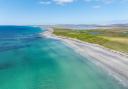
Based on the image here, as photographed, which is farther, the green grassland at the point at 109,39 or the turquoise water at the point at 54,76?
the green grassland at the point at 109,39

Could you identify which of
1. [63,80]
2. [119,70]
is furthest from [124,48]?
[63,80]

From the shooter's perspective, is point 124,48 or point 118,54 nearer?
point 118,54

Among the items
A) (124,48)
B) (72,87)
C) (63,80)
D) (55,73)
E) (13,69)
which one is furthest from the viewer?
(124,48)

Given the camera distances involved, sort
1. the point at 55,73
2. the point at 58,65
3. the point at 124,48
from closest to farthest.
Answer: the point at 55,73 < the point at 58,65 < the point at 124,48

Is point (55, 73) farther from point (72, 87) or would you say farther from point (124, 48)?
point (124, 48)

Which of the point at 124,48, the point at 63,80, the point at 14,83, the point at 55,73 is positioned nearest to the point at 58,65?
the point at 55,73

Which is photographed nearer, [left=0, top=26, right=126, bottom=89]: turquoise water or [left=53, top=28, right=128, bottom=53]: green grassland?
[left=0, top=26, right=126, bottom=89]: turquoise water

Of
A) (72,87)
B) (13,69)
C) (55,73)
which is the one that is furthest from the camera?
Result: (13,69)

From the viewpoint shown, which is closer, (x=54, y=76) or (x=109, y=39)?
(x=54, y=76)

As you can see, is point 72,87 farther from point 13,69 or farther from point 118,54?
point 118,54
